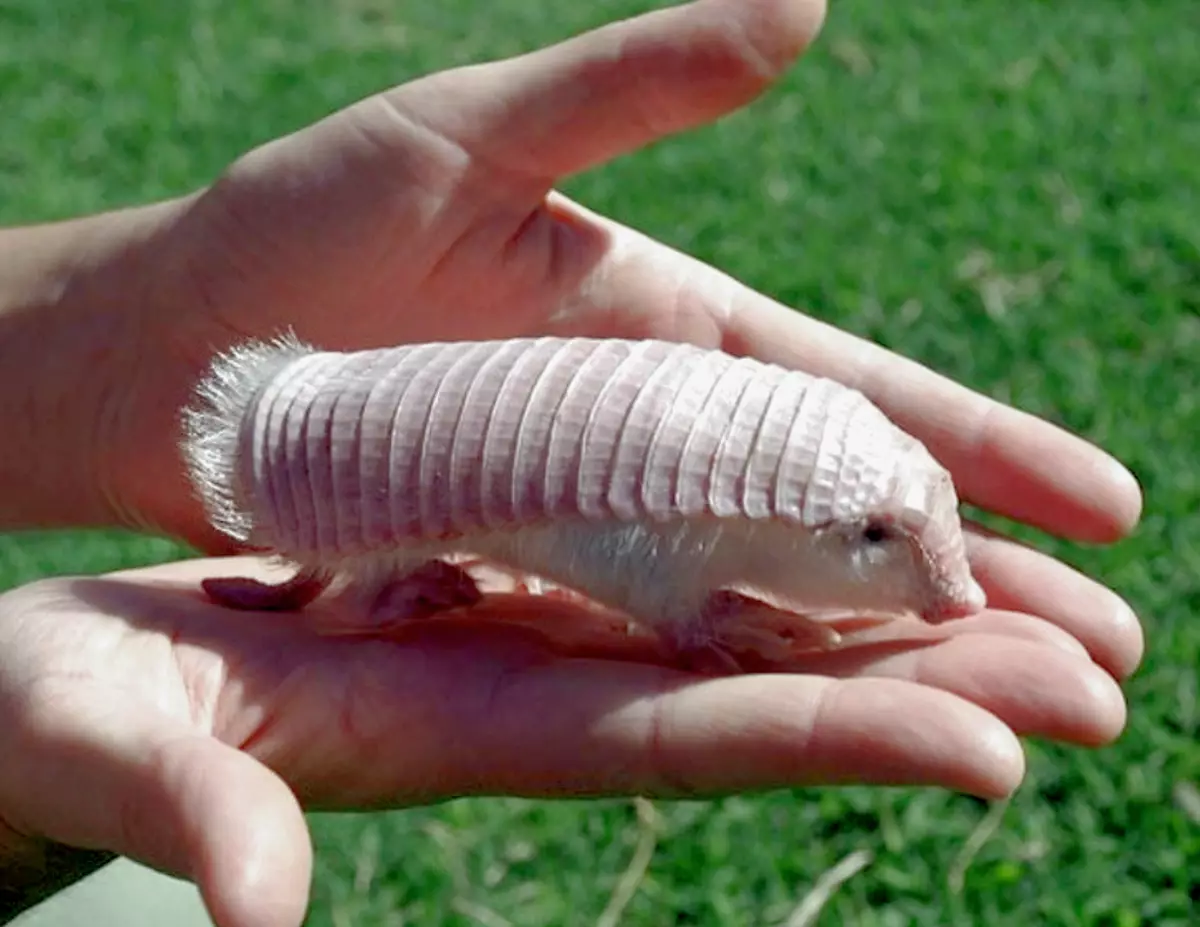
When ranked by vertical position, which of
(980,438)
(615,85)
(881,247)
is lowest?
(881,247)

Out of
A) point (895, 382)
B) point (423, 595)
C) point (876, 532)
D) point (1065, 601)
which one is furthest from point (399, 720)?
point (895, 382)

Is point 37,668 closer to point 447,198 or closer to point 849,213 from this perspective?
point 447,198

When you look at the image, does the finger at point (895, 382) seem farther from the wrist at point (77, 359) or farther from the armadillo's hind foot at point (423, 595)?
the wrist at point (77, 359)

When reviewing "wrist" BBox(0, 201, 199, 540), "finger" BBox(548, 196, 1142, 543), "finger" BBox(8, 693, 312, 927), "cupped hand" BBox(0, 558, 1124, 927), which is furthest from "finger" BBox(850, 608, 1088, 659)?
"wrist" BBox(0, 201, 199, 540)

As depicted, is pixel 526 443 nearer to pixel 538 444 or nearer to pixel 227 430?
pixel 538 444

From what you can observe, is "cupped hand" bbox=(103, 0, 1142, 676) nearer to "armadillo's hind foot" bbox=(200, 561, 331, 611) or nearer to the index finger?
the index finger

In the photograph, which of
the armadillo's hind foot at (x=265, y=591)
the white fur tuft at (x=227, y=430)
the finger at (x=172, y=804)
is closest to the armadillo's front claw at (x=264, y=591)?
the armadillo's hind foot at (x=265, y=591)
